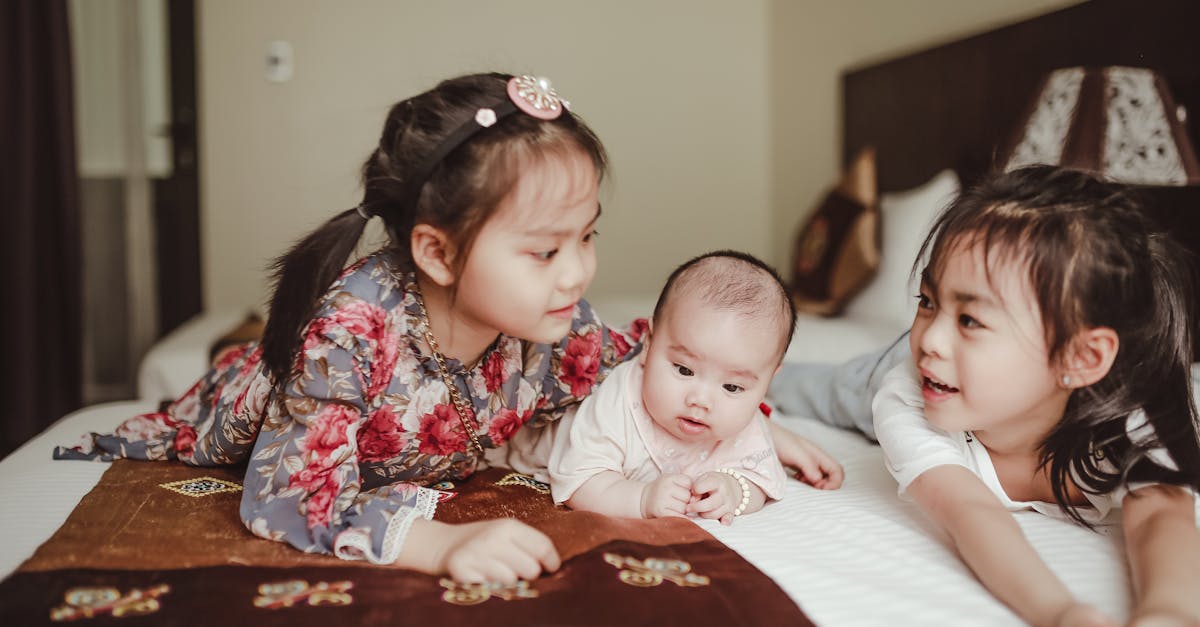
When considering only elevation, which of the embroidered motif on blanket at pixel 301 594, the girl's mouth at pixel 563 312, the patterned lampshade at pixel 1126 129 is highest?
the patterned lampshade at pixel 1126 129

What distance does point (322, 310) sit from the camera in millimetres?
1143

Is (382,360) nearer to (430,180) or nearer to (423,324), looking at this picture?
(423,324)

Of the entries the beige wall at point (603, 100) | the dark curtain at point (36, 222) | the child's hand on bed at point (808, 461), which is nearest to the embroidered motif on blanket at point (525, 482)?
the child's hand on bed at point (808, 461)

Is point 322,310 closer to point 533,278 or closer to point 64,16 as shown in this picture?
point 533,278

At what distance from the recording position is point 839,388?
5.69 feet

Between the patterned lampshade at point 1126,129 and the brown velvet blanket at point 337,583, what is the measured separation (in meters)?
1.21

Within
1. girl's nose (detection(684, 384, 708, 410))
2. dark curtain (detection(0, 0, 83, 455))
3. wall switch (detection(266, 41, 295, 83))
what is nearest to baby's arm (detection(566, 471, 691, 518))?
girl's nose (detection(684, 384, 708, 410))

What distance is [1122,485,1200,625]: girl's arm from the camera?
2.71 ft

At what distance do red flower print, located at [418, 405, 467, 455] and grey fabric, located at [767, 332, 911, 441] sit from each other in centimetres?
72

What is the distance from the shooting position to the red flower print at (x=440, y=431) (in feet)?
4.16

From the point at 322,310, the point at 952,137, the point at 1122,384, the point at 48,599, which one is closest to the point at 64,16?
the point at 322,310

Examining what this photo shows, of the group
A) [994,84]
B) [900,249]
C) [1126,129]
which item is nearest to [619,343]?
[1126,129]

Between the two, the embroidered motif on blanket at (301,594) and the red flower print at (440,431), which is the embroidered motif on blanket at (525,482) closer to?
the red flower print at (440,431)

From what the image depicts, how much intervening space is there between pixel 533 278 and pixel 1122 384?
2.42 ft
